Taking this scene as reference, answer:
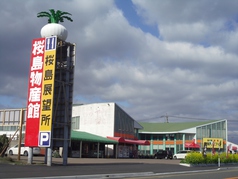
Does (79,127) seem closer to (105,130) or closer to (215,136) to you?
(105,130)

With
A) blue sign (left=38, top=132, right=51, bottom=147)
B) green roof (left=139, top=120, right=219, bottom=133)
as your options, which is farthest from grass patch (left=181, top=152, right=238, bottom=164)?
green roof (left=139, top=120, right=219, bottom=133)

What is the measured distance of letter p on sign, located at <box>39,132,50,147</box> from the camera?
22.9m

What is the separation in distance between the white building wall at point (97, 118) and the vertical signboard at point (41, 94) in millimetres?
26304

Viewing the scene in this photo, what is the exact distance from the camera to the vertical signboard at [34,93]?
2366 centimetres

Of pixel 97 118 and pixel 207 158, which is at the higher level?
pixel 97 118

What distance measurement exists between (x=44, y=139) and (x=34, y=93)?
11.6 ft

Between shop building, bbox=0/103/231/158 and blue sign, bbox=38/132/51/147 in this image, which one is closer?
blue sign, bbox=38/132/51/147

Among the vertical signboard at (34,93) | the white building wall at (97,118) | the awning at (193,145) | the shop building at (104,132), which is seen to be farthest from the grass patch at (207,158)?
the awning at (193,145)

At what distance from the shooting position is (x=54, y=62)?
77.9 ft

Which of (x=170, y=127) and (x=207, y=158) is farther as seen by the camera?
(x=170, y=127)

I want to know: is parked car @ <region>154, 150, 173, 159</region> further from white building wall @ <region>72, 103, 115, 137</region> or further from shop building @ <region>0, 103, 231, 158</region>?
white building wall @ <region>72, 103, 115, 137</region>

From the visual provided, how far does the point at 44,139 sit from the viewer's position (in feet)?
75.8

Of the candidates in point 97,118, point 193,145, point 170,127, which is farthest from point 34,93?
point 170,127

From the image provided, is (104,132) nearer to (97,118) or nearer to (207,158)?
(97,118)
